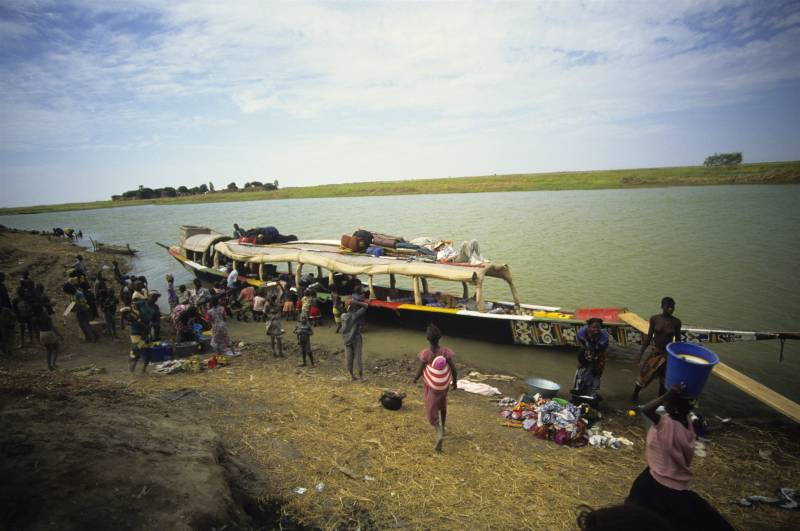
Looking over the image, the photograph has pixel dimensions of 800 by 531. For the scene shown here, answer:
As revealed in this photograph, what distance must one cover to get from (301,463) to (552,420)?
3.93 metres

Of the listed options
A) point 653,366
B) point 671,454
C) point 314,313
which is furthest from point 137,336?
point 653,366

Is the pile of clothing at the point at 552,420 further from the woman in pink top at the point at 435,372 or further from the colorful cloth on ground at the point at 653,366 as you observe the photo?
the woman in pink top at the point at 435,372

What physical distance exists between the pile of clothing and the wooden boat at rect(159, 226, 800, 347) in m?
3.03

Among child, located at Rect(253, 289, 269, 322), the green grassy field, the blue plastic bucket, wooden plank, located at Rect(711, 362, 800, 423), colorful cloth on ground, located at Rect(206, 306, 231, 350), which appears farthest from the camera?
the green grassy field

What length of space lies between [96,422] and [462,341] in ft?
29.3

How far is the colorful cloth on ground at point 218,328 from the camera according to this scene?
10.2 m

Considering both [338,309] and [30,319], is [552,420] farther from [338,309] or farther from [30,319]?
[30,319]

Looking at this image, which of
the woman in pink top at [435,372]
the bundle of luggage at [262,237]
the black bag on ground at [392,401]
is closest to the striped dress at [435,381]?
the woman in pink top at [435,372]

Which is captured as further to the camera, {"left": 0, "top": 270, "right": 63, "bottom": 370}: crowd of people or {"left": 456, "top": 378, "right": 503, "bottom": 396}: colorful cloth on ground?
{"left": 0, "top": 270, "right": 63, "bottom": 370}: crowd of people

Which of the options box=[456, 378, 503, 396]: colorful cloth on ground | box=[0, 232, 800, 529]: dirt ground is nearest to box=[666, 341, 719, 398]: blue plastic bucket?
box=[0, 232, 800, 529]: dirt ground

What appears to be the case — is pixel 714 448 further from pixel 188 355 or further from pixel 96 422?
pixel 188 355

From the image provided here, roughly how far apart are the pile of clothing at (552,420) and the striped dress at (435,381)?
6.50ft

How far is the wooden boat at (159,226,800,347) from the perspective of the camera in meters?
9.41

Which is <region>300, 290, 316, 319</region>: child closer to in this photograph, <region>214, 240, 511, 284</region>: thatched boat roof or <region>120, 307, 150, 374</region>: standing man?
<region>214, 240, 511, 284</region>: thatched boat roof
